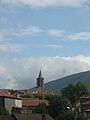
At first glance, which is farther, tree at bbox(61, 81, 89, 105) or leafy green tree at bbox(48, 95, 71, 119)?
tree at bbox(61, 81, 89, 105)

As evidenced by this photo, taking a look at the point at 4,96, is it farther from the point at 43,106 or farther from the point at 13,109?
the point at 43,106

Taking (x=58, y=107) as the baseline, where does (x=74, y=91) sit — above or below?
above

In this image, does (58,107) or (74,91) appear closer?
(58,107)

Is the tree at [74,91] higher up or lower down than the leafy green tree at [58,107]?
higher up

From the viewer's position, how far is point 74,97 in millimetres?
169375

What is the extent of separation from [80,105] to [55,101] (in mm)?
31886

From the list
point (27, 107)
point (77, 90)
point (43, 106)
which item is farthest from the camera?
point (77, 90)

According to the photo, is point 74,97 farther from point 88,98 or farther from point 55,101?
point 55,101

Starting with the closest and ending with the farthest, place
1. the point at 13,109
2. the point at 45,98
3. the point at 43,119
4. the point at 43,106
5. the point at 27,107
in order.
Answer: the point at 43,119 < the point at 43,106 < the point at 13,109 < the point at 27,107 < the point at 45,98

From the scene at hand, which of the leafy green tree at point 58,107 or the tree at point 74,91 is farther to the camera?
the tree at point 74,91

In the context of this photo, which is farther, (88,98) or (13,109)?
(88,98)

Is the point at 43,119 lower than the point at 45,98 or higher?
lower

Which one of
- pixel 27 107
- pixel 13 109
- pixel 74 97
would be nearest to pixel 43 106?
pixel 13 109

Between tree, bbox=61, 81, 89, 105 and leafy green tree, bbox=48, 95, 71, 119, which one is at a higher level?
tree, bbox=61, 81, 89, 105
